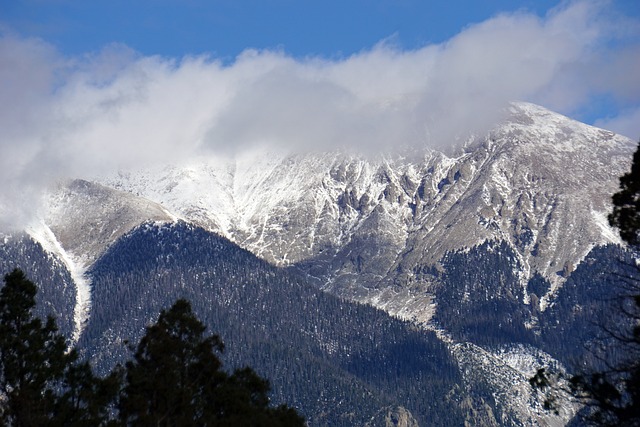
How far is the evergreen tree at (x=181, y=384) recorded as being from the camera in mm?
52219

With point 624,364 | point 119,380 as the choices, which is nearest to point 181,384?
point 119,380

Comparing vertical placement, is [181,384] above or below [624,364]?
below

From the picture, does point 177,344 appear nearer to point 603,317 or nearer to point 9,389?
point 9,389

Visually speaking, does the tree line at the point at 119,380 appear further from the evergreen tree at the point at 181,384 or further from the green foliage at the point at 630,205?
the green foliage at the point at 630,205

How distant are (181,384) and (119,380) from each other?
12.2 feet

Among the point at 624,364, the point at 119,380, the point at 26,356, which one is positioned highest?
the point at 624,364

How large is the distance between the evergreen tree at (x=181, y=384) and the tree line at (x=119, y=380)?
0.18 feet

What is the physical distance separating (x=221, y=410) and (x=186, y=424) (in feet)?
19.7

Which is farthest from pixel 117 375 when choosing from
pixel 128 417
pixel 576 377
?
pixel 576 377

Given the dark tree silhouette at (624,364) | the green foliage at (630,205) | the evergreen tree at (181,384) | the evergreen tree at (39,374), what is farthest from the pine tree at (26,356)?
the green foliage at (630,205)

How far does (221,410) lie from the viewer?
5725cm

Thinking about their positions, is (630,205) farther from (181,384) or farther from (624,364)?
(181,384)

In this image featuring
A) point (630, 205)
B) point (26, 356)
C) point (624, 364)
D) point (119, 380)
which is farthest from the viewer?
point (119, 380)

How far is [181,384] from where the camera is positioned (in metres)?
54.3
